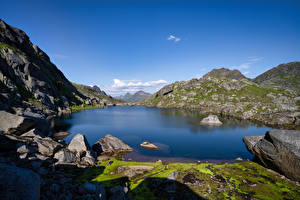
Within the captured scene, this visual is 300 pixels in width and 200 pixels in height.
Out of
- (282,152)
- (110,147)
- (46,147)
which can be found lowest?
(110,147)

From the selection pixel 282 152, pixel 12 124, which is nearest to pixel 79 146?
pixel 12 124

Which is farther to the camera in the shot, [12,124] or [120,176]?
[12,124]

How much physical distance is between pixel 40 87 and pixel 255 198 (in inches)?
6080

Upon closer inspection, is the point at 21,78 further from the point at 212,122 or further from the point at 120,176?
the point at 212,122

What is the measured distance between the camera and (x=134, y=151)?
45469mm

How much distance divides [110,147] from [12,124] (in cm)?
2595

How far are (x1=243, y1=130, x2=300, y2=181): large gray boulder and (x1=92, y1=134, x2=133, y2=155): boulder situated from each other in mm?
35252

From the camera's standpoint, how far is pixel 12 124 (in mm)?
37969

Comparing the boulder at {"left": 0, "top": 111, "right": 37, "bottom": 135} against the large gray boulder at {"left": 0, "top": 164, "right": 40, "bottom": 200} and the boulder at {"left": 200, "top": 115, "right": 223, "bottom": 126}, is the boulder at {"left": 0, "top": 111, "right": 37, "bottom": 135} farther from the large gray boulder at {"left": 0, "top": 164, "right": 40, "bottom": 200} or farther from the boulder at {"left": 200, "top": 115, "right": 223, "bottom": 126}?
the boulder at {"left": 200, "top": 115, "right": 223, "bottom": 126}

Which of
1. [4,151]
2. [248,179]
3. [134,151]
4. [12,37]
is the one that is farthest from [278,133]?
[12,37]

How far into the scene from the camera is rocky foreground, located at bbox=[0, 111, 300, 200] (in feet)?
60.3

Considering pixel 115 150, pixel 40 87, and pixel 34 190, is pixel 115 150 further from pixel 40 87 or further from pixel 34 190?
pixel 40 87

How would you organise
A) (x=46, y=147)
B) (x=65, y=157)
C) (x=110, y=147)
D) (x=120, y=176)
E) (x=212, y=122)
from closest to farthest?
(x=120, y=176) < (x=65, y=157) < (x=46, y=147) < (x=110, y=147) < (x=212, y=122)

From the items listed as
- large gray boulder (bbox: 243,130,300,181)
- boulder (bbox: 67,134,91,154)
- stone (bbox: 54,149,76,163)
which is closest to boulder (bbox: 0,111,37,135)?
boulder (bbox: 67,134,91,154)
